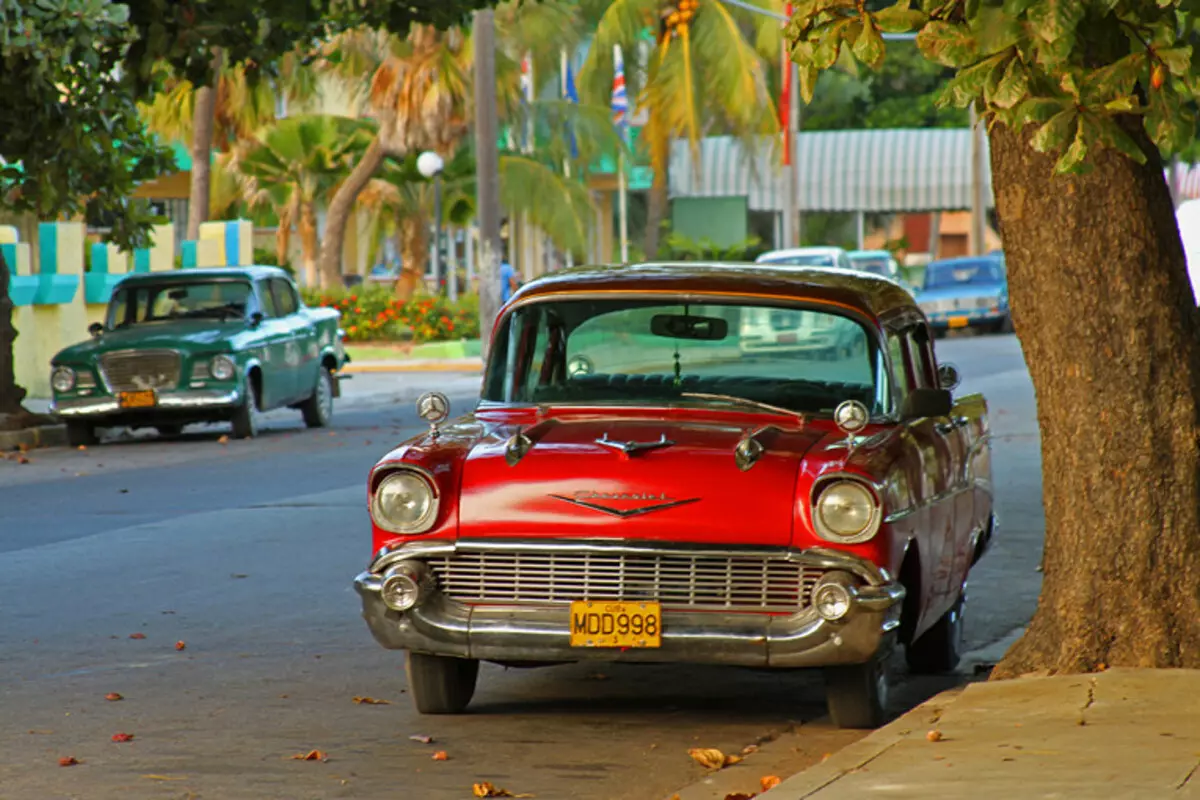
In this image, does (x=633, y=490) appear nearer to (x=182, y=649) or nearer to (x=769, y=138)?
(x=182, y=649)

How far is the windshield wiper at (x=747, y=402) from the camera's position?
313 inches

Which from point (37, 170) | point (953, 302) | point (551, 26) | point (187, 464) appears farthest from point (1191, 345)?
point (551, 26)

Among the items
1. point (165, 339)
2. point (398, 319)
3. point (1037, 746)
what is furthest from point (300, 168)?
point (1037, 746)

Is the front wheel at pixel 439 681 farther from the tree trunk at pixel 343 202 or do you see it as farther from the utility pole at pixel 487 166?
the tree trunk at pixel 343 202

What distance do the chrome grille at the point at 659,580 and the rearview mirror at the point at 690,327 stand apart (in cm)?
150

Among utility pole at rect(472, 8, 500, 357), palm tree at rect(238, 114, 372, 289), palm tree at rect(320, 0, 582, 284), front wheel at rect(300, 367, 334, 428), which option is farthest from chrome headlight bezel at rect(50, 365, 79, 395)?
palm tree at rect(238, 114, 372, 289)

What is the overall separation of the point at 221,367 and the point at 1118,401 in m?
14.1

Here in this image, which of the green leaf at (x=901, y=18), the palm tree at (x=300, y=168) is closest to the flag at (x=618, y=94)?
the palm tree at (x=300, y=168)

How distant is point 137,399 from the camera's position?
2056 centimetres

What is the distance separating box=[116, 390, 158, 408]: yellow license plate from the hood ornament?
1382cm

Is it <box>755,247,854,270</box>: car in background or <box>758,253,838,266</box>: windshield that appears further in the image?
<box>758,253,838,266</box>: windshield

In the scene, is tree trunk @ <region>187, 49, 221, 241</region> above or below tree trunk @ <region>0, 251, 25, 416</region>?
above

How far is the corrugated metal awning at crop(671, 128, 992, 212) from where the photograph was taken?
212ft

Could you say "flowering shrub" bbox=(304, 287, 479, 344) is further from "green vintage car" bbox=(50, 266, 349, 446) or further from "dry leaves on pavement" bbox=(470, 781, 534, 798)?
"dry leaves on pavement" bbox=(470, 781, 534, 798)
